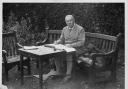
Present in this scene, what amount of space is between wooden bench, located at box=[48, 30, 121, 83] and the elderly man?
0.13 m

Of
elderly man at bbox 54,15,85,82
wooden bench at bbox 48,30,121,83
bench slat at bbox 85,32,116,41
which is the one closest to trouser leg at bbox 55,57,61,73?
elderly man at bbox 54,15,85,82

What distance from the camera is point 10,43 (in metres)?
4.13

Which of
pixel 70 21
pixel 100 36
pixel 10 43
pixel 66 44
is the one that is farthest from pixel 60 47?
pixel 10 43

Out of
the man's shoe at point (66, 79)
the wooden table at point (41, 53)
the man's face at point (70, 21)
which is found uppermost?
the man's face at point (70, 21)

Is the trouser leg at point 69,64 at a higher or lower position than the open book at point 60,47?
lower

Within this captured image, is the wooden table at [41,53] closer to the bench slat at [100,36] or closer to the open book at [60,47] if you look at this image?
the open book at [60,47]

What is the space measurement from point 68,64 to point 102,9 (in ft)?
2.27

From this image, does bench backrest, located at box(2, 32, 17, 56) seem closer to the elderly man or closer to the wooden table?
the wooden table

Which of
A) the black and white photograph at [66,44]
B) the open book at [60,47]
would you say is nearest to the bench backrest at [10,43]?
the black and white photograph at [66,44]

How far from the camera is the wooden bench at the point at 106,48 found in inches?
150

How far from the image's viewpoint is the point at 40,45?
411cm

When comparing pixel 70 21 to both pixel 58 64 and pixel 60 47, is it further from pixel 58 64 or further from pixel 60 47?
pixel 58 64

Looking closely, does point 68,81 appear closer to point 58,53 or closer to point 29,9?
point 58,53

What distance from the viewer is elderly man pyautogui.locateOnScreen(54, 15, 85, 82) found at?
3889 mm
